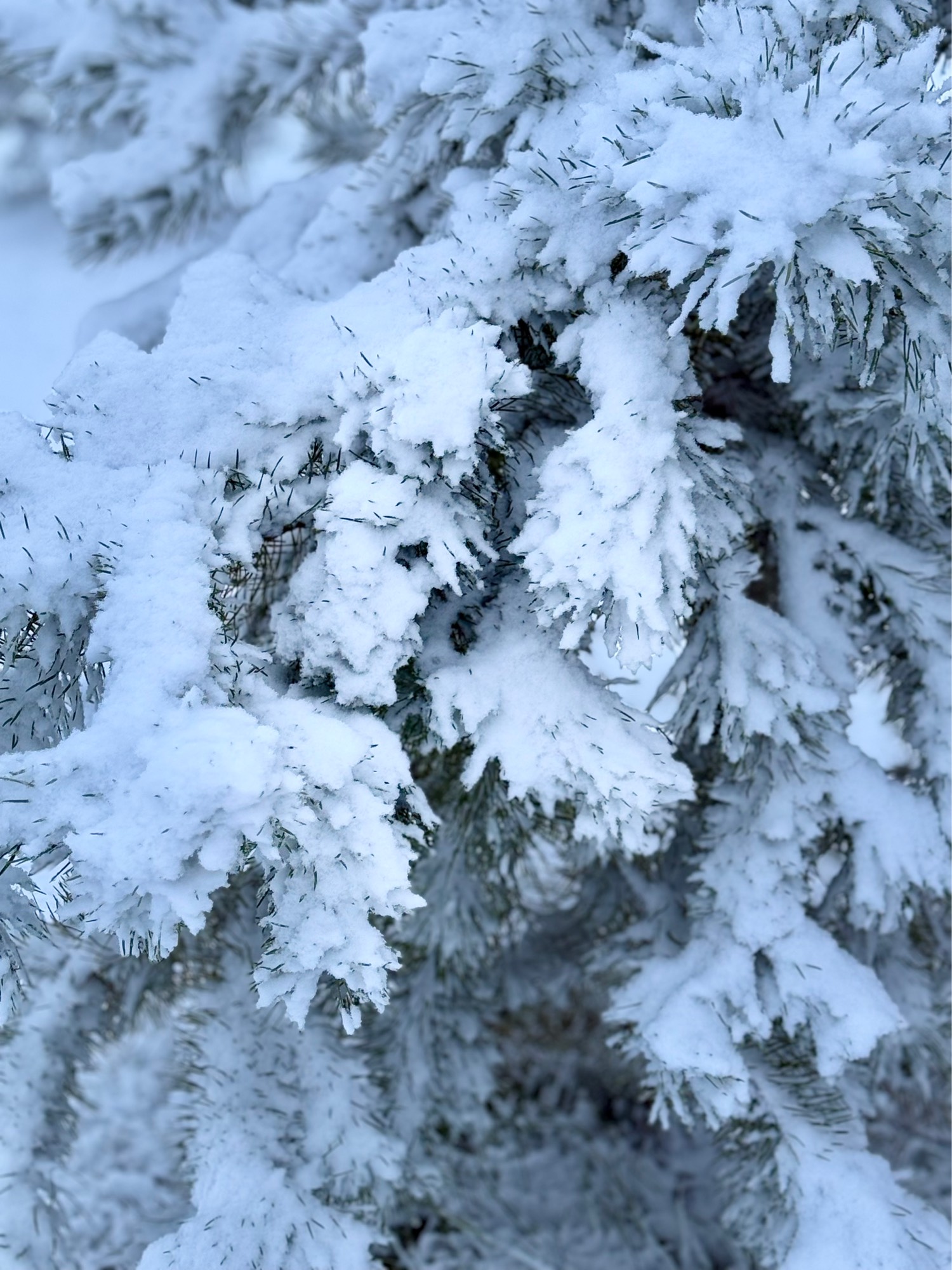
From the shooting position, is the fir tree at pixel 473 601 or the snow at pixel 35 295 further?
the snow at pixel 35 295

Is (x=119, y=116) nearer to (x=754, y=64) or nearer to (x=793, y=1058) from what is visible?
(x=754, y=64)

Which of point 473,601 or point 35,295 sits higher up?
point 473,601

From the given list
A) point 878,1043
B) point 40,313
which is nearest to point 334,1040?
point 878,1043

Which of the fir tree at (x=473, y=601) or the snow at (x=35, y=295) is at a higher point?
the fir tree at (x=473, y=601)

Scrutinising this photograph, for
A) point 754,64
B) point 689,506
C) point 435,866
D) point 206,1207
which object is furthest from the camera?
point 435,866

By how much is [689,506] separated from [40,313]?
8166 millimetres

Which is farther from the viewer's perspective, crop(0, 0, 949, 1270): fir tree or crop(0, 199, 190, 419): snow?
crop(0, 199, 190, 419): snow

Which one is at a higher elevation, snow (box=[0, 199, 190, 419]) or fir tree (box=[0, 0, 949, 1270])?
fir tree (box=[0, 0, 949, 1270])

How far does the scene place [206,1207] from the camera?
6.60 ft

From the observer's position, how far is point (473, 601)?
6.36ft

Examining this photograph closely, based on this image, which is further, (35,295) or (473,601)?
(35,295)

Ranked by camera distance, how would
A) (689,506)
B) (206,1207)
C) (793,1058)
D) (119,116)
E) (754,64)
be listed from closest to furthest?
(754,64)
(689,506)
(206,1207)
(793,1058)
(119,116)

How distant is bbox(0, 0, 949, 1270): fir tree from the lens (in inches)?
55.1

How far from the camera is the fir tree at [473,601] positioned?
1.40 metres
